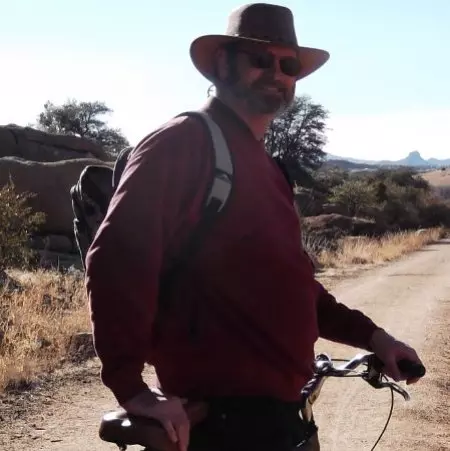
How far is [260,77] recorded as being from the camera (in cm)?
243

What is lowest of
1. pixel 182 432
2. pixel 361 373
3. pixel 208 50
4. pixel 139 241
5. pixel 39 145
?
pixel 361 373

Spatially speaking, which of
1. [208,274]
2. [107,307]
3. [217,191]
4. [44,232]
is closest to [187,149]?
[217,191]

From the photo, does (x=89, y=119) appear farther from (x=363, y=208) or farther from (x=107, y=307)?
(x=107, y=307)

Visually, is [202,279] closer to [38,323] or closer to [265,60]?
[265,60]

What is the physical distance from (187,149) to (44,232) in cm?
1623

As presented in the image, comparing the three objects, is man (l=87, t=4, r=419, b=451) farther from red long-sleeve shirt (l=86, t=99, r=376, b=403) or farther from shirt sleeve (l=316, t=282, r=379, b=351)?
shirt sleeve (l=316, t=282, r=379, b=351)

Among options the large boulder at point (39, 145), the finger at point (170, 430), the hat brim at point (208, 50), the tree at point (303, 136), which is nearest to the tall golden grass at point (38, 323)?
the hat brim at point (208, 50)

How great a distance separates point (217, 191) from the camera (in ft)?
6.94

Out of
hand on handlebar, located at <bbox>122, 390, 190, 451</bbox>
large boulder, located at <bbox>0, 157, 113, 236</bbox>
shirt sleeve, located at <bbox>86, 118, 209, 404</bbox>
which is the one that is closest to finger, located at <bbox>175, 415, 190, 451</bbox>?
hand on handlebar, located at <bbox>122, 390, 190, 451</bbox>


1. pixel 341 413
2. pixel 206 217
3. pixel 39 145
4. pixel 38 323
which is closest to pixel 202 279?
pixel 206 217

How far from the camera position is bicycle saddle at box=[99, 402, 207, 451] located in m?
1.86

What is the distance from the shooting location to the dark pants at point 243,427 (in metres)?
2.13

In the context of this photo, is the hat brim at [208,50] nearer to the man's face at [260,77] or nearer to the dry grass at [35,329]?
the man's face at [260,77]

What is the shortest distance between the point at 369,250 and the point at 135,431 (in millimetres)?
20422
